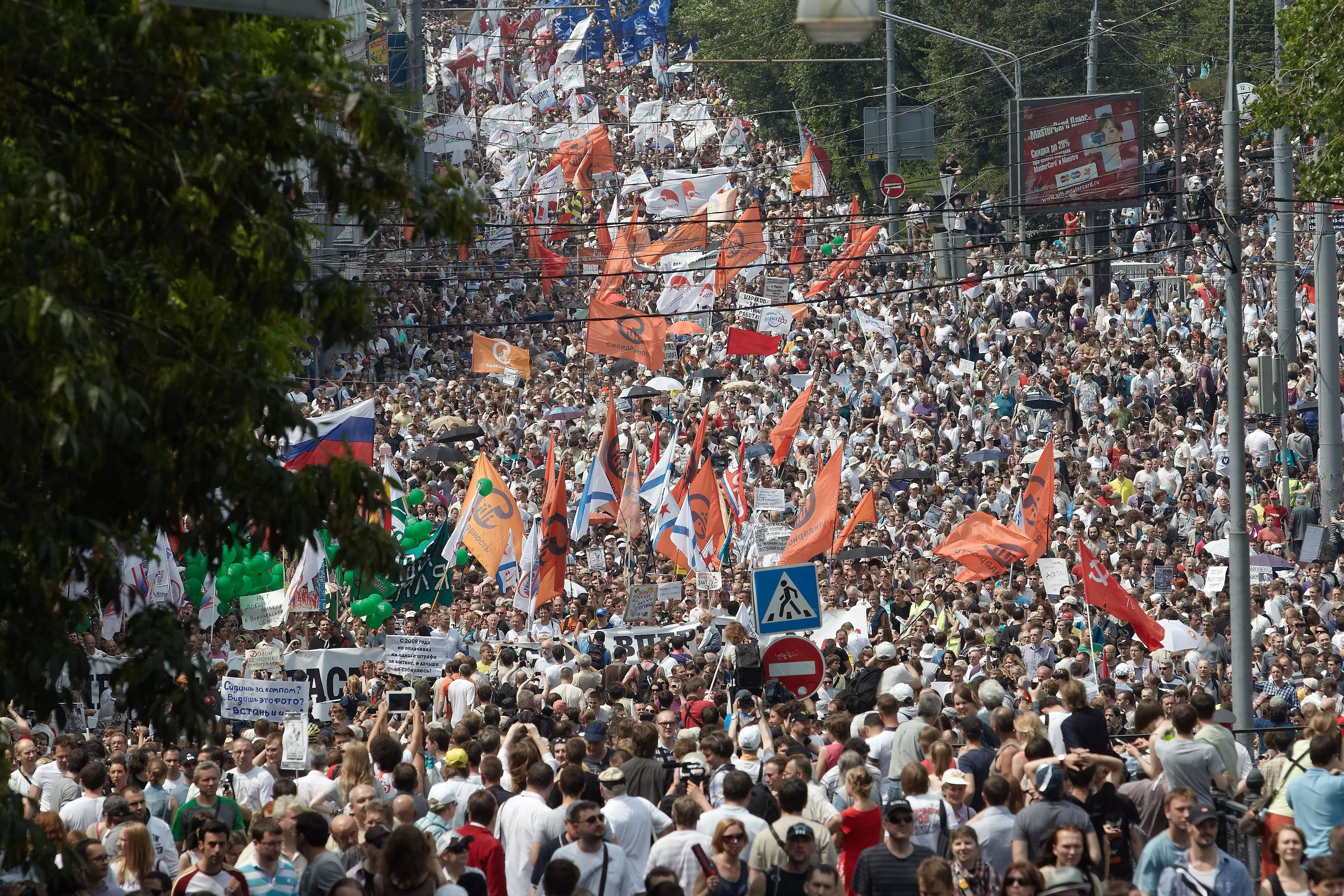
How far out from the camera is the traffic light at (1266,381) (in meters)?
20.6

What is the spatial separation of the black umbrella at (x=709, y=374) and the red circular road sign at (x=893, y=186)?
10.5 meters

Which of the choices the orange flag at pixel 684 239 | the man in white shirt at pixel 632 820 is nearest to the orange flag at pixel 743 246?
the orange flag at pixel 684 239

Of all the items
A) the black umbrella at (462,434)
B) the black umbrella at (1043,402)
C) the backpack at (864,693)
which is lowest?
the backpack at (864,693)

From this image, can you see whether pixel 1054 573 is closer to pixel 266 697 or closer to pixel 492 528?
pixel 492 528

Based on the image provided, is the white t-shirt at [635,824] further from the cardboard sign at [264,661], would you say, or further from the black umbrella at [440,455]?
the black umbrella at [440,455]

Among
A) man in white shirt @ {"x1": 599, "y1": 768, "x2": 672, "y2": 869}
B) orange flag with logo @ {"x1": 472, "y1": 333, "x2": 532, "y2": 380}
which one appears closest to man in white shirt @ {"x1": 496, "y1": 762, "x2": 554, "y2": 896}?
man in white shirt @ {"x1": 599, "y1": 768, "x2": 672, "y2": 869}

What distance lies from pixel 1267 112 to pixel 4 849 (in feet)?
48.3

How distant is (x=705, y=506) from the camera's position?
23359 millimetres

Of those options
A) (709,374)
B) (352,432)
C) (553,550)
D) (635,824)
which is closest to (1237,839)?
(635,824)

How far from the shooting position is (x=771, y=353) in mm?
33062

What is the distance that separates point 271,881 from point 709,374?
2658cm

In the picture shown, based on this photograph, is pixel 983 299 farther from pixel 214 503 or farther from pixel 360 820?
pixel 214 503

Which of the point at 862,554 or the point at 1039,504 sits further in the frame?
the point at 862,554

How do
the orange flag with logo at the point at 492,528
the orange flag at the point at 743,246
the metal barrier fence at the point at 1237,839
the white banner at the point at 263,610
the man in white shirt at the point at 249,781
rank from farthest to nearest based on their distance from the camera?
the orange flag at the point at 743,246
the orange flag with logo at the point at 492,528
the white banner at the point at 263,610
the man in white shirt at the point at 249,781
the metal barrier fence at the point at 1237,839
